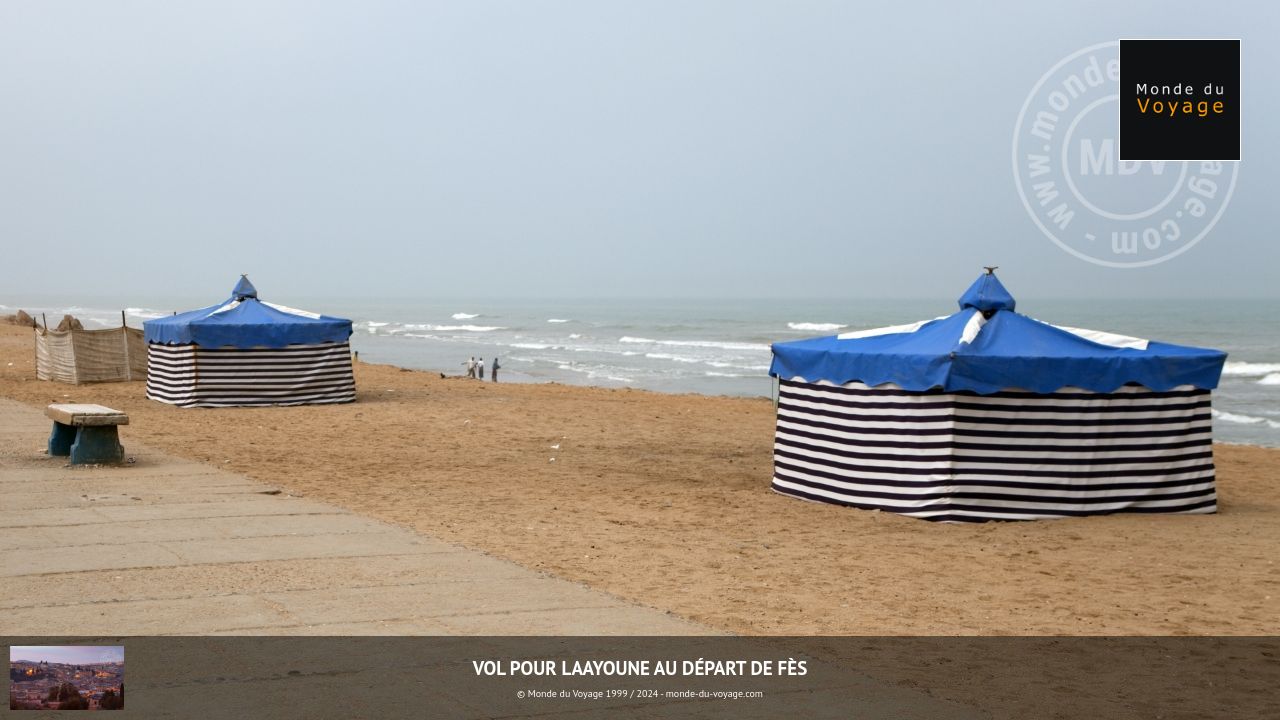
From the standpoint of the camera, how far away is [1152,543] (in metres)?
8.64

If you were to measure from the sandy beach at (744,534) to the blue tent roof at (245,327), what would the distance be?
2.25 m

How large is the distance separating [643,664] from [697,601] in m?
1.37

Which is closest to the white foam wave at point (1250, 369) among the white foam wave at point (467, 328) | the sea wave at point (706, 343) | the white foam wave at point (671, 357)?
the white foam wave at point (671, 357)

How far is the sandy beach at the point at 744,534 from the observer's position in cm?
659

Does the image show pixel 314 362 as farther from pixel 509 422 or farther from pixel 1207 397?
pixel 1207 397

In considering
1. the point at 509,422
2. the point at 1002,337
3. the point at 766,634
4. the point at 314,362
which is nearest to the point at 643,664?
the point at 766,634

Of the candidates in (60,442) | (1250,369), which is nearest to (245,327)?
(60,442)

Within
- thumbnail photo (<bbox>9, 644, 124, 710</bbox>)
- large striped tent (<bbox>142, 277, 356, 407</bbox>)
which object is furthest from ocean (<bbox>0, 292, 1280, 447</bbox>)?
thumbnail photo (<bbox>9, 644, 124, 710</bbox>)

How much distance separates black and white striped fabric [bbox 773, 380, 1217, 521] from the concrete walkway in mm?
Answer: 3593

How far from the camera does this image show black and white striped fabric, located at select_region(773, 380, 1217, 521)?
9336mm

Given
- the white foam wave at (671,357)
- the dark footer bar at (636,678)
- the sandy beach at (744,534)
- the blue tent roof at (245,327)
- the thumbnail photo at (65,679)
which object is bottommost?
the white foam wave at (671,357)

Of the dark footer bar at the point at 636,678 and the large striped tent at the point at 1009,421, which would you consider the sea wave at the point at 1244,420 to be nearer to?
the large striped tent at the point at 1009,421

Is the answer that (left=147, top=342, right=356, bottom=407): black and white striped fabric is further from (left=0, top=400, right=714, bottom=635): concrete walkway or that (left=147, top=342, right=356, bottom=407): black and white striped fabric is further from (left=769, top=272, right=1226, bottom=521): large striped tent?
(left=769, top=272, right=1226, bottom=521): large striped tent

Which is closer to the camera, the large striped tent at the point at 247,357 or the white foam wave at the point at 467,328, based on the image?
the large striped tent at the point at 247,357
